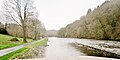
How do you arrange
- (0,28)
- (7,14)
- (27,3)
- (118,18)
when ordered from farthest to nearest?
(118,18) < (0,28) < (27,3) < (7,14)

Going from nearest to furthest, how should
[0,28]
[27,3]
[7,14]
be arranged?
[7,14] < [27,3] < [0,28]

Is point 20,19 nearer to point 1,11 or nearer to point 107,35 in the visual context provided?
point 1,11

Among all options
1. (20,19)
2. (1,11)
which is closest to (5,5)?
(1,11)

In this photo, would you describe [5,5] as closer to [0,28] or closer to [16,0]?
[16,0]

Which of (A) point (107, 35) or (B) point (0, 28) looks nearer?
(B) point (0, 28)

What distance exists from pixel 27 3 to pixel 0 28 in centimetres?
1416

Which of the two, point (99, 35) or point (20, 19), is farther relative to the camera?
point (99, 35)

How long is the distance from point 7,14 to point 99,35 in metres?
53.8

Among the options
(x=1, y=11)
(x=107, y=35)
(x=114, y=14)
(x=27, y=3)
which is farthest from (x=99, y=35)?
(x=1, y=11)

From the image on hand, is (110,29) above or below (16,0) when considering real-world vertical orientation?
A: below

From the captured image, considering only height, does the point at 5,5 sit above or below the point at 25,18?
above

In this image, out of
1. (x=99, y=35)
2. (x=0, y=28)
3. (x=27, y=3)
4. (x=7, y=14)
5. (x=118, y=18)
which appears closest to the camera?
(x=7, y=14)

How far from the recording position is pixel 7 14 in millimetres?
49938

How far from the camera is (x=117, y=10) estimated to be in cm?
8575
